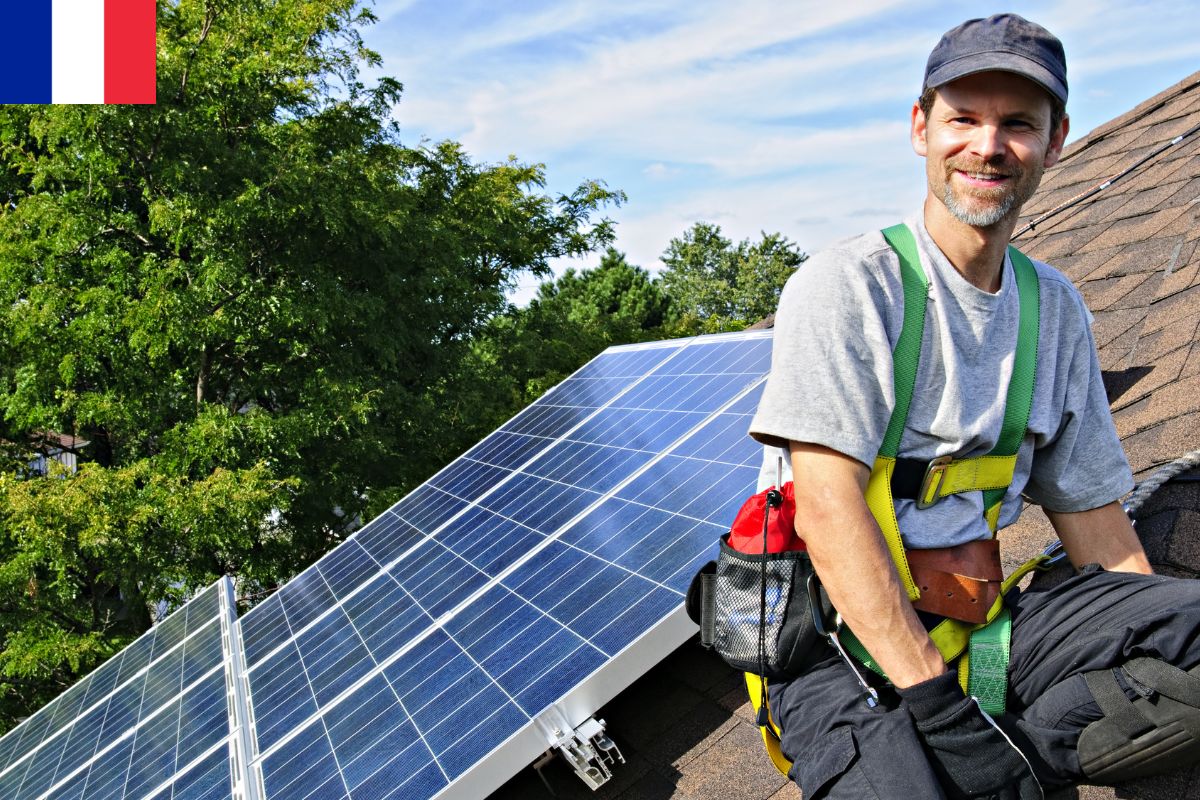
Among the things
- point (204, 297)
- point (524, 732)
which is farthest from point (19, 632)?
point (524, 732)

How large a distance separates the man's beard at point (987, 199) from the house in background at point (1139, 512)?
3.46 feet

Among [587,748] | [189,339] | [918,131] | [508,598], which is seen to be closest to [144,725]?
[508,598]

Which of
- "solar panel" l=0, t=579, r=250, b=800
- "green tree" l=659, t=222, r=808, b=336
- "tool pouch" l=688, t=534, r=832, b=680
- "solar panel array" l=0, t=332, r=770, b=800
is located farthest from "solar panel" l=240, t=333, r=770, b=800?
"green tree" l=659, t=222, r=808, b=336

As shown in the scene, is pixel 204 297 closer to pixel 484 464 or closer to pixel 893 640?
pixel 484 464

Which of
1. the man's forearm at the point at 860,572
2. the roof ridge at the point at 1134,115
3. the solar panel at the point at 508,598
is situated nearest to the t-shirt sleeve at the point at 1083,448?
the man's forearm at the point at 860,572

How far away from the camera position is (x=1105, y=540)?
2.38 metres

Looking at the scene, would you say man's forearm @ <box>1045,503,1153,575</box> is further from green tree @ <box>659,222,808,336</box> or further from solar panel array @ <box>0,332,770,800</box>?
green tree @ <box>659,222,808,336</box>

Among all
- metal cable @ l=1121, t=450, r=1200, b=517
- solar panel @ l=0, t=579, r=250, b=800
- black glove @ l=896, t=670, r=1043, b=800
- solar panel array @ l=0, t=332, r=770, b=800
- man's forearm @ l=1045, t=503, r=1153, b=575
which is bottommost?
solar panel @ l=0, t=579, r=250, b=800

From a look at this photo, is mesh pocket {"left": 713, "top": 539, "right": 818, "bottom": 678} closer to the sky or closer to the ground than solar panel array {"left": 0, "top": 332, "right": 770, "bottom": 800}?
closer to the sky

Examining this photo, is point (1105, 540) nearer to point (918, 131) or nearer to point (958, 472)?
point (958, 472)

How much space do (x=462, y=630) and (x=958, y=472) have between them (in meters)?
3.07

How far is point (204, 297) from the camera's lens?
528 inches

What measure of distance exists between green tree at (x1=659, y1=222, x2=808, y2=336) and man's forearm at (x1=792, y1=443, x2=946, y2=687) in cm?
5860

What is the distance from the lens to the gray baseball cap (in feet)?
6.29
